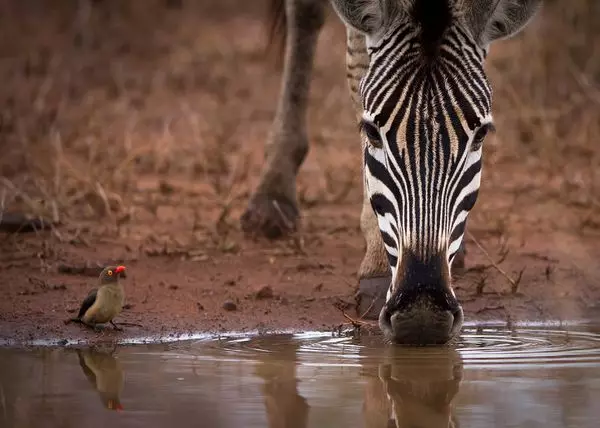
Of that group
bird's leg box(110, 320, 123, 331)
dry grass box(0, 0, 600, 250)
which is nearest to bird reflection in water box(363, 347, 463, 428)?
bird's leg box(110, 320, 123, 331)

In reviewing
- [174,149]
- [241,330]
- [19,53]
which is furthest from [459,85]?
[19,53]

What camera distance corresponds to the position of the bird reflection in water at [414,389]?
13.6ft

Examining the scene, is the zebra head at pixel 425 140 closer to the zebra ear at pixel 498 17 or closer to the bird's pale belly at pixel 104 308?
the zebra ear at pixel 498 17

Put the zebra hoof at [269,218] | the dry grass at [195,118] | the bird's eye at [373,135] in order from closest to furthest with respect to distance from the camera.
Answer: the bird's eye at [373,135], the zebra hoof at [269,218], the dry grass at [195,118]

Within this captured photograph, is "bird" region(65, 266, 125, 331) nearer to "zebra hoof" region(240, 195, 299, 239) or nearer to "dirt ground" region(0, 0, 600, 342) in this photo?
"dirt ground" region(0, 0, 600, 342)

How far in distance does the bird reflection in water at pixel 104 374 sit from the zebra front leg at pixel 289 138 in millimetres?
2497

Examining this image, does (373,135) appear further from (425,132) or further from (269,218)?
(269,218)

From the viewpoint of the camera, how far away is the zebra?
4902 millimetres

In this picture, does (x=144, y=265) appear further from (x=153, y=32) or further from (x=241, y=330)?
(x=153, y=32)

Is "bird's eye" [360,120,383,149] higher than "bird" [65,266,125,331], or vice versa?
"bird's eye" [360,120,383,149]

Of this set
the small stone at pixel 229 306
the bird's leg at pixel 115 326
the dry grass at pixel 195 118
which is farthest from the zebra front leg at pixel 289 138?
the bird's leg at pixel 115 326

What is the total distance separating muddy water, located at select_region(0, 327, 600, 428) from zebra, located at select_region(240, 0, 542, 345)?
0.86 feet

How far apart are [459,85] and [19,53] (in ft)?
27.2

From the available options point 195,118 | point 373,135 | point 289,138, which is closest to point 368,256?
point 373,135
